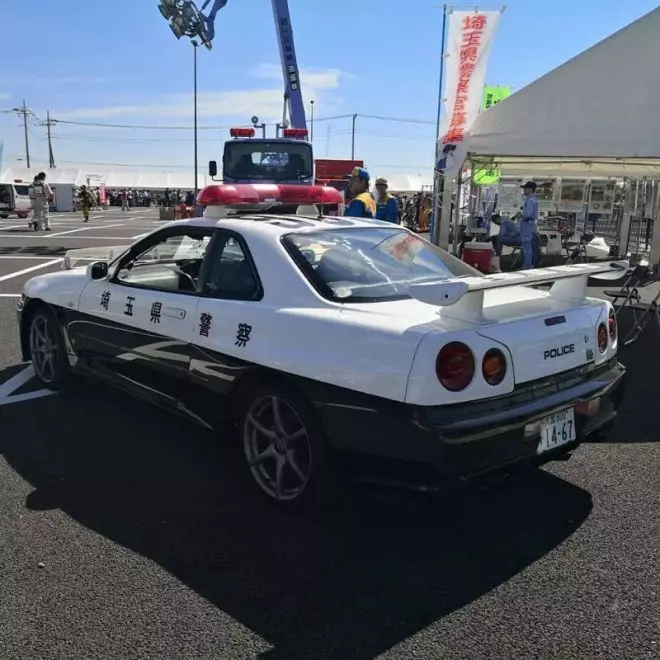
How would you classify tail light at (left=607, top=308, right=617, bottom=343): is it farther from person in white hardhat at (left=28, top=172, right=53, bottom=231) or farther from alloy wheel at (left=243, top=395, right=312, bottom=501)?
person in white hardhat at (left=28, top=172, right=53, bottom=231)

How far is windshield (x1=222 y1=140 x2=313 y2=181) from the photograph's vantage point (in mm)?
13227

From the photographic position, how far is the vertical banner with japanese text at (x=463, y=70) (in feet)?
32.6

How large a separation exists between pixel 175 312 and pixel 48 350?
1.88 meters

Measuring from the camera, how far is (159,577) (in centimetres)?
274

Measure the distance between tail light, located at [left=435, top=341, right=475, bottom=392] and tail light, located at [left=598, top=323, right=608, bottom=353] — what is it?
3.31ft

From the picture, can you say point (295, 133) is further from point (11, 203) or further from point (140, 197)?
point (140, 197)

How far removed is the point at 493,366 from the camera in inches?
110

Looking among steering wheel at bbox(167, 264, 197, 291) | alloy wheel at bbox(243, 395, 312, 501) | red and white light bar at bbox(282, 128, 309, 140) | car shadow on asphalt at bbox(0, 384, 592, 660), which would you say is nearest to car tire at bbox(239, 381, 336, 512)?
alloy wheel at bbox(243, 395, 312, 501)

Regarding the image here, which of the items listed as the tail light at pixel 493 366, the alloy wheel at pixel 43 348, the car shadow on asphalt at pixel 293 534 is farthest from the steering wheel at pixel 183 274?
the tail light at pixel 493 366

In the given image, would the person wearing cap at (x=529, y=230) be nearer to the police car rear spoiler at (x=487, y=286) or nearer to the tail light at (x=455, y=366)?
the police car rear spoiler at (x=487, y=286)

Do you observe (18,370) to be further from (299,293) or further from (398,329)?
(398,329)

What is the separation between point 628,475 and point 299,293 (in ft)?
7.24

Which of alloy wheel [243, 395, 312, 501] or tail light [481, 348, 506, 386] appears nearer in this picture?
tail light [481, 348, 506, 386]

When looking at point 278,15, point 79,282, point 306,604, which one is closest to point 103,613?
point 306,604
